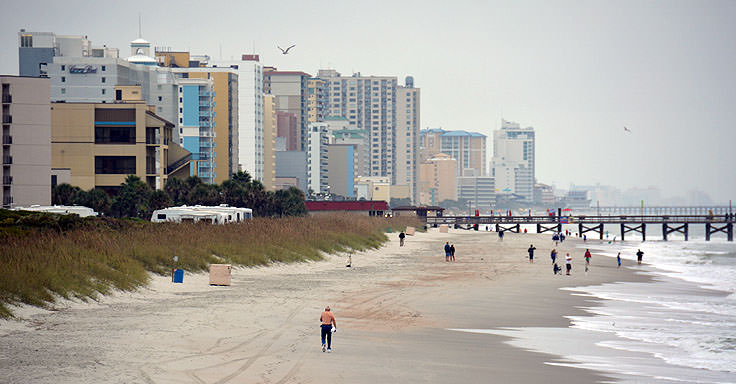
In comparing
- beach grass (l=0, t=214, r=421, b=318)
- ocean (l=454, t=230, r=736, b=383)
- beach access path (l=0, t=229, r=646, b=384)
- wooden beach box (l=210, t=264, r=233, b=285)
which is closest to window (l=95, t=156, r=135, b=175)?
beach grass (l=0, t=214, r=421, b=318)

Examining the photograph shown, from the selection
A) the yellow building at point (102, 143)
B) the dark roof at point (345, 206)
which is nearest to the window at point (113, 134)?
the yellow building at point (102, 143)

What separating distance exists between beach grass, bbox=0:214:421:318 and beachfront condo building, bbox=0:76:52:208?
101 feet

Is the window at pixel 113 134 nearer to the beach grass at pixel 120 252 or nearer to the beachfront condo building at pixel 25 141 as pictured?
the beachfront condo building at pixel 25 141

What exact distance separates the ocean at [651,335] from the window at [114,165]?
65.9 m

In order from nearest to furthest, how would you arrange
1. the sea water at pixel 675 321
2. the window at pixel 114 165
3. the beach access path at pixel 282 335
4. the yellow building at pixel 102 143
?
the beach access path at pixel 282 335 < the sea water at pixel 675 321 < the yellow building at pixel 102 143 < the window at pixel 114 165

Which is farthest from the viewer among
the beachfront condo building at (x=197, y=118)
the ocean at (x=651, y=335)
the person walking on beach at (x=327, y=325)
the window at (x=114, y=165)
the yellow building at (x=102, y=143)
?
the beachfront condo building at (x=197, y=118)

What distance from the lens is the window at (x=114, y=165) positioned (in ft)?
333

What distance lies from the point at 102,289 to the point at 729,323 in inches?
895

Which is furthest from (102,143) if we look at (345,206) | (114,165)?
(345,206)


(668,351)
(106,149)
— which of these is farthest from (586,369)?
(106,149)

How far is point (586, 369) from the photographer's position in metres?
22.9

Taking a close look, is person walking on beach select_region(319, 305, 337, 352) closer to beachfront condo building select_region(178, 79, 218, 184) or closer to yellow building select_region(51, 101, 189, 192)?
yellow building select_region(51, 101, 189, 192)

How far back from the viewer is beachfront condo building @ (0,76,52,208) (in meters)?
80.7

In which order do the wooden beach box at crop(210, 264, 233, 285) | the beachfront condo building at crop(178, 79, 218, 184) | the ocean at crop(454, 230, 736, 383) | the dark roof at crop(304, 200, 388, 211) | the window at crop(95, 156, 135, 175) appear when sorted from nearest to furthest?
the ocean at crop(454, 230, 736, 383) → the wooden beach box at crop(210, 264, 233, 285) → the window at crop(95, 156, 135, 175) → the dark roof at crop(304, 200, 388, 211) → the beachfront condo building at crop(178, 79, 218, 184)
